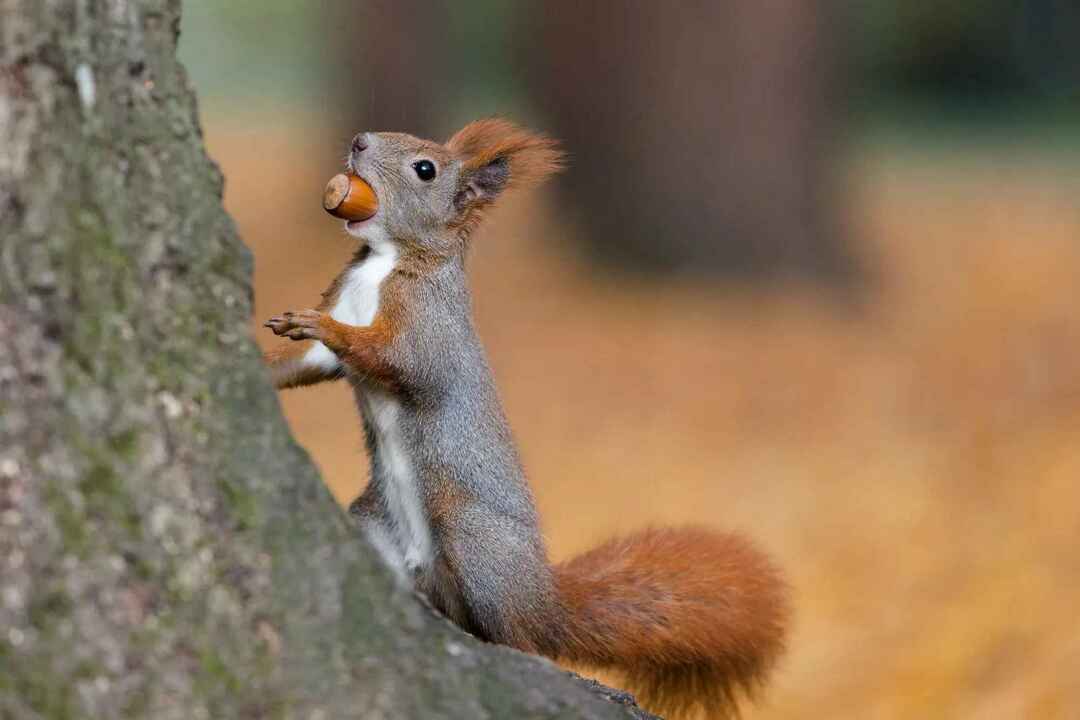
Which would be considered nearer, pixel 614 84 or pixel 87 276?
pixel 87 276

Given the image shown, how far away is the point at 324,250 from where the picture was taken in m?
7.71

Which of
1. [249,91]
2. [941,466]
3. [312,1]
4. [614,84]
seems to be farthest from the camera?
[249,91]

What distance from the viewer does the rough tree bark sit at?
57.6 inches

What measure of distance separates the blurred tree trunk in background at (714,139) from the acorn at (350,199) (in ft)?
14.4

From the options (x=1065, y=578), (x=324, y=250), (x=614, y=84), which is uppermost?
(x=614, y=84)

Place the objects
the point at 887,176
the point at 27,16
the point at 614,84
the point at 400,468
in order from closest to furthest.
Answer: the point at 27,16 → the point at 400,468 → the point at 614,84 → the point at 887,176

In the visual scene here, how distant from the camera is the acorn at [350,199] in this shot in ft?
8.05

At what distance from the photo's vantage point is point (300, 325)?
2250mm

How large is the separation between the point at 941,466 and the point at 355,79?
12.9ft

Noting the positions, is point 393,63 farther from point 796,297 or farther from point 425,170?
point 425,170

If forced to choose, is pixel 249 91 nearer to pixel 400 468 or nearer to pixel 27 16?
pixel 400 468

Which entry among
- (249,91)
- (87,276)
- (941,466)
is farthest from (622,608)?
(249,91)

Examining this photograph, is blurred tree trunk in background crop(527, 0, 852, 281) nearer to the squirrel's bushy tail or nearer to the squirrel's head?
the squirrel's head

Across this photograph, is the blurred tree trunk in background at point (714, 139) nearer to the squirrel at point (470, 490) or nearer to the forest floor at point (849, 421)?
the forest floor at point (849, 421)
